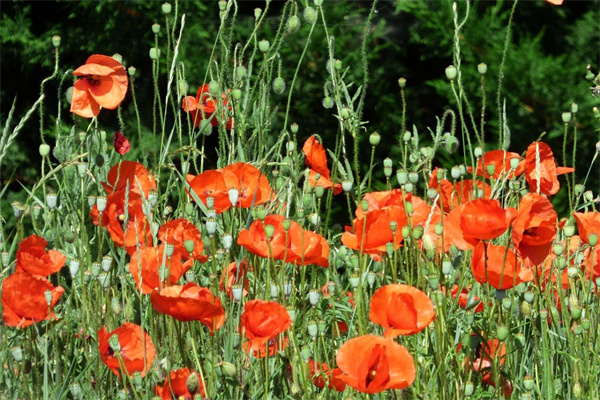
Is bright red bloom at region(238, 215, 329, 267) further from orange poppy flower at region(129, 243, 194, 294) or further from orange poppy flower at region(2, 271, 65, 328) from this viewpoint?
orange poppy flower at region(2, 271, 65, 328)

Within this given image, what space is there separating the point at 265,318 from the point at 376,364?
0.21m

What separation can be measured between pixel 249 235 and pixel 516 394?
1.97 feet

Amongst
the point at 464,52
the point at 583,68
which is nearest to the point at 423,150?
the point at 464,52

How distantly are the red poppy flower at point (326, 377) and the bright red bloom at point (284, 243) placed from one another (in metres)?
0.20

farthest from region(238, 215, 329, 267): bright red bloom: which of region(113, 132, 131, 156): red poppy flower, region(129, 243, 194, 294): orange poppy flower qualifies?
region(113, 132, 131, 156): red poppy flower

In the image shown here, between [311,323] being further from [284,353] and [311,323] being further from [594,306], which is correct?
[594,306]

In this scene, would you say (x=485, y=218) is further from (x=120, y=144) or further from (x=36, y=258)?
(x=120, y=144)

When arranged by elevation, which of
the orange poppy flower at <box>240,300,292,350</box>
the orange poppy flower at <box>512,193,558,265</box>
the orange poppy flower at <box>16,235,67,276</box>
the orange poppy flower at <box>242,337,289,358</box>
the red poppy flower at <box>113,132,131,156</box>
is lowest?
the orange poppy flower at <box>242,337,289,358</box>

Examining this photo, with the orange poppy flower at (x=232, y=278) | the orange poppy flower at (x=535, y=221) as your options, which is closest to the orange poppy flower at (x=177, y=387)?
the orange poppy flower at (x=232, y=278)

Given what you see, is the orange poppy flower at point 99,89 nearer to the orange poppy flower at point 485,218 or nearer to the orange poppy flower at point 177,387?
the orange poppy flower at point 177,387

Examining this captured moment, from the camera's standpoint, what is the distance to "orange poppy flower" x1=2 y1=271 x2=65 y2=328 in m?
1.62

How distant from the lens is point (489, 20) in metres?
4.30

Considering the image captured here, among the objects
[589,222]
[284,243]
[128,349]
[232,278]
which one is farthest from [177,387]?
[589,222]

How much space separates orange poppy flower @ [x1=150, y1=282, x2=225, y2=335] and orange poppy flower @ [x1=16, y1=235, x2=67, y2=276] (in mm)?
380
